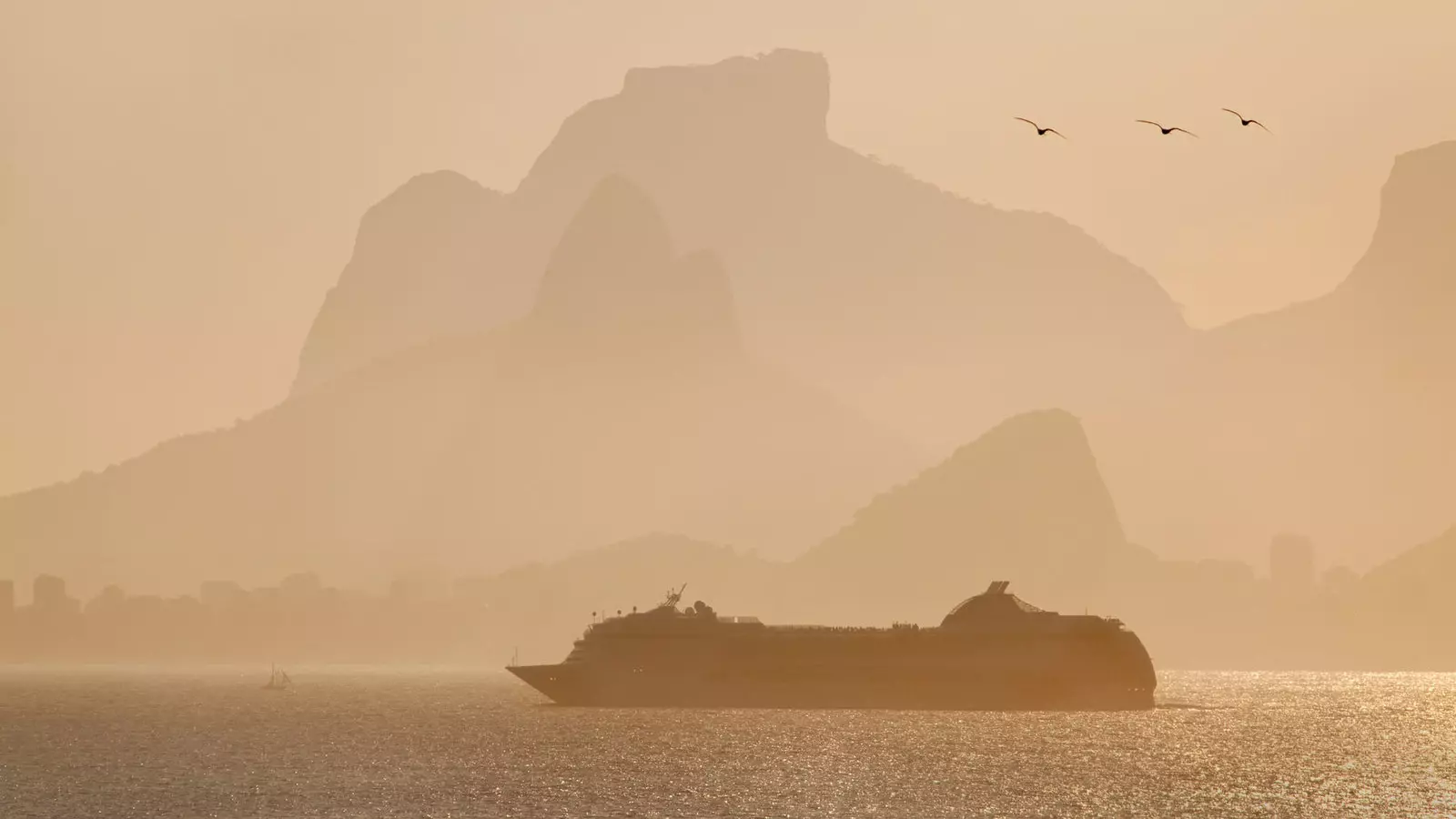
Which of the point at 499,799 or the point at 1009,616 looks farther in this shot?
the point at 1009,616

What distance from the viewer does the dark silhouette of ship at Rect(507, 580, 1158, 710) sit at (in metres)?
170

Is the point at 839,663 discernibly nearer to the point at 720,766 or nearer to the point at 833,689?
the point at 833,689

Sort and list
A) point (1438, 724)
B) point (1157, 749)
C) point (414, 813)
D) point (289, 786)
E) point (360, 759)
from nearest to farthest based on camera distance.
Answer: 1. point (414, 813)
2. point (289, 786)
3. point (360, 759)
4. point (1157, 749)
5. point (1438, 724)

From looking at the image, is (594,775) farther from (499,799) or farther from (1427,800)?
(1427,800)

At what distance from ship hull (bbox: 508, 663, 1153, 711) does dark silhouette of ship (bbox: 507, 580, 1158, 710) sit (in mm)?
87

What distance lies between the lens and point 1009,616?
17225 cm

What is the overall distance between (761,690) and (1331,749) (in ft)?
172

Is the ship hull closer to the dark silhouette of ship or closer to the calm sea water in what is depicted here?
the dark silhouette of ship

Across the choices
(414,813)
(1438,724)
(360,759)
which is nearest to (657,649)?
(360,759)

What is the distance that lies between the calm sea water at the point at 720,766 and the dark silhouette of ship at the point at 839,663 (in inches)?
101

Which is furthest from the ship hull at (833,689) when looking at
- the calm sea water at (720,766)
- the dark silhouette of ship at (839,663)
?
the calm sea water at (720,766)

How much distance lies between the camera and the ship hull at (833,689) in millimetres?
169375

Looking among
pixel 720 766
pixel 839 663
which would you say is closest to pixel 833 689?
pixel 839 663

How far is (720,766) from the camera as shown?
4668 inches
